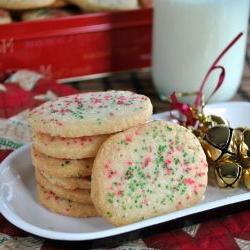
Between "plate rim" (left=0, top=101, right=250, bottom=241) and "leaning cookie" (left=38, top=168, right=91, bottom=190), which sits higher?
"leaning cookie" (left=38, top=168, right=91, bottom=190)

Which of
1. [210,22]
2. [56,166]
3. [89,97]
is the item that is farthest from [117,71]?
[56,166]

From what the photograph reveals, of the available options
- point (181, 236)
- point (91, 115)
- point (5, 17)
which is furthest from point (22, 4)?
point (181, 236)

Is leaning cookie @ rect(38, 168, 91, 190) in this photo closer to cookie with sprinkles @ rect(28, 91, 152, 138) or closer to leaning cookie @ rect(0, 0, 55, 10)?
cookie with sprinkles @ rect(28, 91, 152, 138)

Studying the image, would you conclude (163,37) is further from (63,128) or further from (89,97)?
(63,128)

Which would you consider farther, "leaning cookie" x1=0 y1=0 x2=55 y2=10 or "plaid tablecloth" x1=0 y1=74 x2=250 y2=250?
"leaning cookie" x1=0 y1=0 x2=55 y2=10

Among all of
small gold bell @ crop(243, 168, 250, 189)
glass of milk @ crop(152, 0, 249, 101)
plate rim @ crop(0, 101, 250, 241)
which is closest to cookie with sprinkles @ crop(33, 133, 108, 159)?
plate rim @ crop(0, 101, 250, 241)

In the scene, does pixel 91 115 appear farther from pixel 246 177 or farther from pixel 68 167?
pixel 246 177

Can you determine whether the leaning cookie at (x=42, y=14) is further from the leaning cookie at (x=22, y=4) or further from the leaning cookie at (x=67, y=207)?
the leaning cookie at (x=67, y=207)
